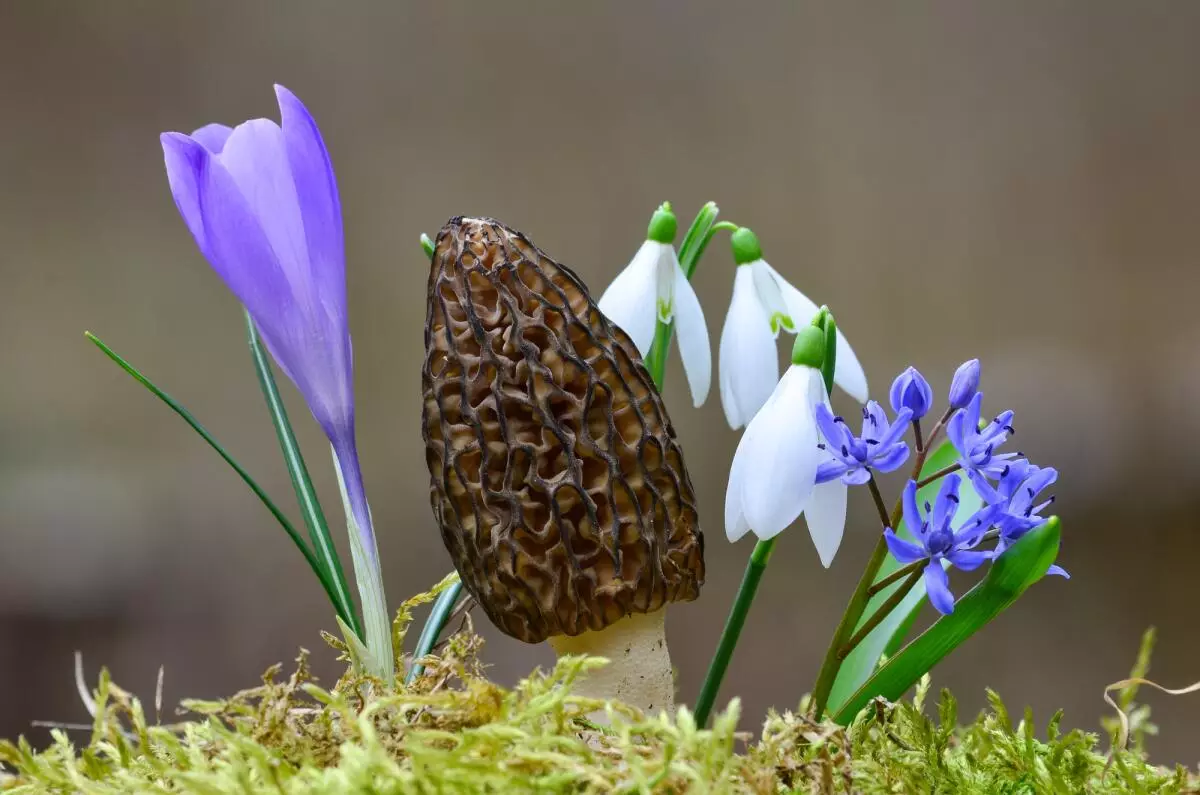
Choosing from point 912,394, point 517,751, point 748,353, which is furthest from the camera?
point 748,353

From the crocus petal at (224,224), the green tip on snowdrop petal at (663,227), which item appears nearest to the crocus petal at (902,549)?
the green tip on snowdrop petal at (663,227)

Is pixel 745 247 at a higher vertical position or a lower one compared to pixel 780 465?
higher

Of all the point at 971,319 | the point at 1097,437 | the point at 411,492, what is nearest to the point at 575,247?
the point at 411,492

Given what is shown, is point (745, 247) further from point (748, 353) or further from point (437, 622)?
point (437, 622)

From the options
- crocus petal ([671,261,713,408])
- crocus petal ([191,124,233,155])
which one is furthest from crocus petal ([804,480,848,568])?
crocus petal ([191,124,233,155])

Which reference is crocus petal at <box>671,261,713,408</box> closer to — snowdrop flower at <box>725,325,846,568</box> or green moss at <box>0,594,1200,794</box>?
snowdrop flower at <box>725,325,846,568</box>

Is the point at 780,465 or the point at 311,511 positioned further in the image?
the point at 311,511

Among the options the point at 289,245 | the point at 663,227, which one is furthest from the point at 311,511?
the point at 663,227

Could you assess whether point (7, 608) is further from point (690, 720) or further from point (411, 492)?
point (690, 720)

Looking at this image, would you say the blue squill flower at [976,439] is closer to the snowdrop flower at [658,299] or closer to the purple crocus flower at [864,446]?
the purple crocus flower at [864,446]
